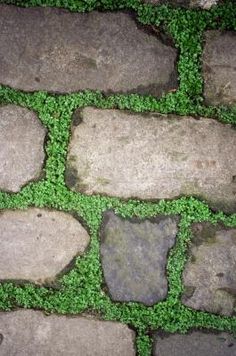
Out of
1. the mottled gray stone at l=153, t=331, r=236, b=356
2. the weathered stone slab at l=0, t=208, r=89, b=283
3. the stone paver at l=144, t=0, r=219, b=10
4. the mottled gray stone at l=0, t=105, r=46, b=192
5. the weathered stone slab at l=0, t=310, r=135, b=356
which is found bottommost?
the weathered stone slab at l=0, t=310, r=135, b=356

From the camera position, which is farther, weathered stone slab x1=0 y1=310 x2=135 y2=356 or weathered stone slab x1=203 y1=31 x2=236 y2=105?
weathered stone slab x1=0 y1=310 x2=135 y2=356

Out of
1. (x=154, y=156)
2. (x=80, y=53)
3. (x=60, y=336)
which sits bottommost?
(x=60, y=336)

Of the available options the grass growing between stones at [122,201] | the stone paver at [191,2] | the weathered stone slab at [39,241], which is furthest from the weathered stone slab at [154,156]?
the stone paver at [191,2]

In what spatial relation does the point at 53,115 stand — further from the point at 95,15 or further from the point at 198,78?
the point at 198,78

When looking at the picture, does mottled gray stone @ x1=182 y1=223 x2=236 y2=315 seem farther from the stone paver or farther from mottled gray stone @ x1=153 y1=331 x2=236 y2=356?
the stone paver

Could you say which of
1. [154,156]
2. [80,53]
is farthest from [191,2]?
[154,156]

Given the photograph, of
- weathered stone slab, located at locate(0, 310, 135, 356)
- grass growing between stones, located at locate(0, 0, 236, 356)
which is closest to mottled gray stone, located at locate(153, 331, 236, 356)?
grass growing between stones, located at locate(0, 0, 236, 356)

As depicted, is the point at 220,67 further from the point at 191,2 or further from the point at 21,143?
the point at 21,143
